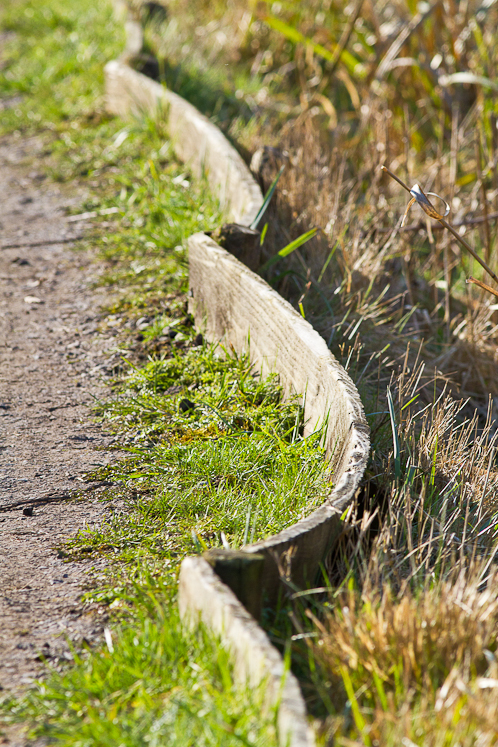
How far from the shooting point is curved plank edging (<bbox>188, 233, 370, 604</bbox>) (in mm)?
1709

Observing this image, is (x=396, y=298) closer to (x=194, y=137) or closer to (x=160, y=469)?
(x=160, y=469)

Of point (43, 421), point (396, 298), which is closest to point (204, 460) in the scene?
point (43, 421)

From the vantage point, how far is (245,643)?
140 cm

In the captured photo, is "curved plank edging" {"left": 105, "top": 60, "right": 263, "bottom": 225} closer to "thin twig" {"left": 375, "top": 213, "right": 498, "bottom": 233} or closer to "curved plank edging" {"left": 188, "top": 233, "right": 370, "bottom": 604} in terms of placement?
"curved plank edging" {"left": 188, "top": 233, "right": 370, "bottom": 604}

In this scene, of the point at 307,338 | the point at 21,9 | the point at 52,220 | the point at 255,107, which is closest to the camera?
the point at 307,338

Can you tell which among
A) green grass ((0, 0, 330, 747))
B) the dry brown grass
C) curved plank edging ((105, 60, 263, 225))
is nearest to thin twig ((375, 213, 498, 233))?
the dry brown grass

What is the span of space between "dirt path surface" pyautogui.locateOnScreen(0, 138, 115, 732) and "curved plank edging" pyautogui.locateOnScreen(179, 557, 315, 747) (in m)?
0.32

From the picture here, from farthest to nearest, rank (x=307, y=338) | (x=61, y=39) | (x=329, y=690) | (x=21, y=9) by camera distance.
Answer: (x=21, y=9) < (x=61, y=39) < (x=307, y=338) < (x=329, y=690)

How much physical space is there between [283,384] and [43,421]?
2.92 feet

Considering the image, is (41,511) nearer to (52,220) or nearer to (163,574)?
(163,574)

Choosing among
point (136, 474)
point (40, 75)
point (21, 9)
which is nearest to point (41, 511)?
point (136, 474)

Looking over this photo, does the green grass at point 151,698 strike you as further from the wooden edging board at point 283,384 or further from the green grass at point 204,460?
the green grass at point 204,460

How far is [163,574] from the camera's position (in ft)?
6.04

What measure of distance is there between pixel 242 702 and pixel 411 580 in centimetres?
59
